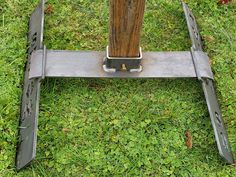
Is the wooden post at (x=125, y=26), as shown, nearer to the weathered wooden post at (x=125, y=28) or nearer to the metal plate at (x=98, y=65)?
the weathered wooden post at (x=125, y=28)

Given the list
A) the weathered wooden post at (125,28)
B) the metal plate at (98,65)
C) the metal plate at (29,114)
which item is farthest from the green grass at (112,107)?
the weathered wooden post at (125,28)

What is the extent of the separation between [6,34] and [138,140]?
1.40 metres

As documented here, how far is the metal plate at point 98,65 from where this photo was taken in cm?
290

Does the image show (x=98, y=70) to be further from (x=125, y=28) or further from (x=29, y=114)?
(x=29, y=114)

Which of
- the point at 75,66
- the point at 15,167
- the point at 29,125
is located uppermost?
the point at 75,66

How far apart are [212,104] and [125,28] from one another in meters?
0.81

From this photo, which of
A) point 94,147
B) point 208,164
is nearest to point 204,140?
point 208,164

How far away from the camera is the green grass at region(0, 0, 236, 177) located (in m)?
2.71

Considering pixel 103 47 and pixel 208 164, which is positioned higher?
pixel 103 47

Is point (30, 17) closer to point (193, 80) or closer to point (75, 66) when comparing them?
point (75, 66)

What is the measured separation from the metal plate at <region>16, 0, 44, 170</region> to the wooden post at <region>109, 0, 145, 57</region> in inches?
23.1

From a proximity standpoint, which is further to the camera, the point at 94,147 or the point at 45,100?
the point at 45,100

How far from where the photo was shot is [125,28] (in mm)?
2686

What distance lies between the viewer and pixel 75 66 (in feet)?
9.63
